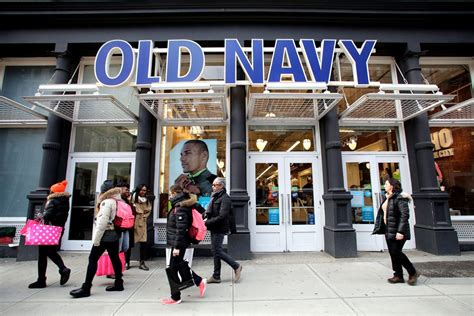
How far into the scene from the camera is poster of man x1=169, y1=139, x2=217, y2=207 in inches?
300

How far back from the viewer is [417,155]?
749 cm

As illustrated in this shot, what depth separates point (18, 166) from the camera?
25.7ft

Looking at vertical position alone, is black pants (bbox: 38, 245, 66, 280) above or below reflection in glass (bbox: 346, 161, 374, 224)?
below

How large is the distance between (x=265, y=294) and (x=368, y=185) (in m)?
5.00

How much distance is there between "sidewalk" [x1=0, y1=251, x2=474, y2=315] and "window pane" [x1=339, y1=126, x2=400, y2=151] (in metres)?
3.46

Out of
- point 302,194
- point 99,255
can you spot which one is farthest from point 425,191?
point 99,255

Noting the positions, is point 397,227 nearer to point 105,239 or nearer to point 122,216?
point 122,216

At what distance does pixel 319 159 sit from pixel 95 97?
20.1 feet

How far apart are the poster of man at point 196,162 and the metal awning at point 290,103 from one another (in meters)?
1.60

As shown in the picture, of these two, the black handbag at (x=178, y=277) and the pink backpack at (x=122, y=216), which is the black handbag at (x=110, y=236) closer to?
the pink backpack at (x=122, y=216)

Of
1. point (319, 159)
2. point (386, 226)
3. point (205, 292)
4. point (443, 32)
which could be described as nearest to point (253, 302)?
point (205, 292)

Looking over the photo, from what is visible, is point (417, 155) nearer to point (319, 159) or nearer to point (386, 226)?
point (319, 159)

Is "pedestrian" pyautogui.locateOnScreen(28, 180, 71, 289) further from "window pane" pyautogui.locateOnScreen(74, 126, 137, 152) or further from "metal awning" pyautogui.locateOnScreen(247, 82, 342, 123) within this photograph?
"metal awning" pyautogui.locateOnScreen(247, 82, 342, 123)

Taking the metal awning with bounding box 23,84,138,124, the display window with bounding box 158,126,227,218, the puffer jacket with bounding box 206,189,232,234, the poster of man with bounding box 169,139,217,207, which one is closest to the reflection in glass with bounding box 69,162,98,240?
the metal awning with bounding box 23,84,138,124
